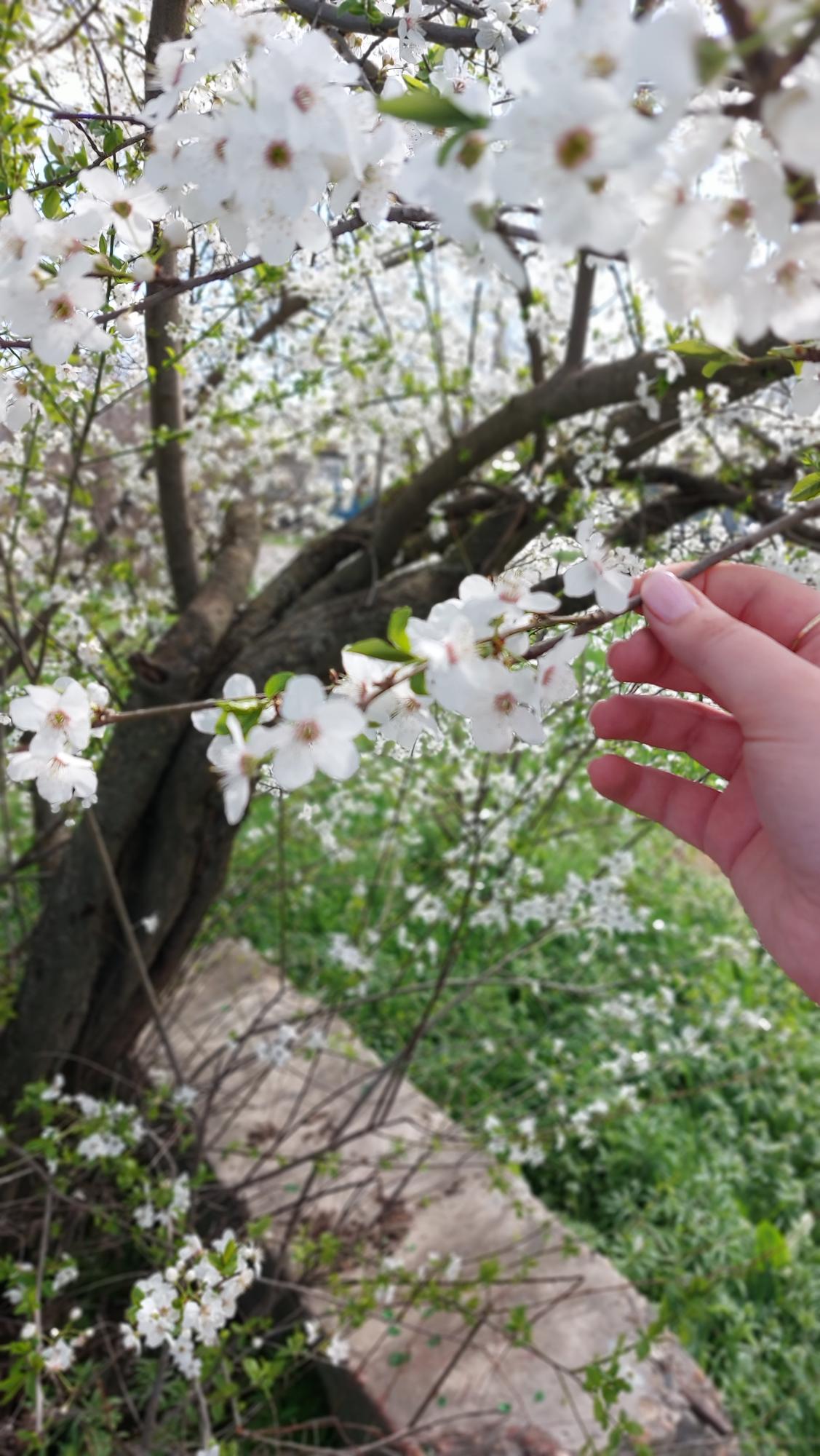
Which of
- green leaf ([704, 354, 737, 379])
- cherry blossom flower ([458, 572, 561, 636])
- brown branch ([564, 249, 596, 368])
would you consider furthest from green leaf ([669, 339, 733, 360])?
brown branch ([564, 249, 596, 368])

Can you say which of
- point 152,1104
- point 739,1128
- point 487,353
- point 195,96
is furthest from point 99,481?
point 739,1128

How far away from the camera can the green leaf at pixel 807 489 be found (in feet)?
2.99

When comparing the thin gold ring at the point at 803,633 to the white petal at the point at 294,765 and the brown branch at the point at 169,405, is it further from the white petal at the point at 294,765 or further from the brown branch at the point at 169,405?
the brown branch at the point at 169,405

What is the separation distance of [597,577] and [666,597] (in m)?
0.13

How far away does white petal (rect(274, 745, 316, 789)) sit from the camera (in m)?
0.68

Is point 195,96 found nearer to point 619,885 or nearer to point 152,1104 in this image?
point 152,1104

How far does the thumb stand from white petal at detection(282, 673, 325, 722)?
0.42 m

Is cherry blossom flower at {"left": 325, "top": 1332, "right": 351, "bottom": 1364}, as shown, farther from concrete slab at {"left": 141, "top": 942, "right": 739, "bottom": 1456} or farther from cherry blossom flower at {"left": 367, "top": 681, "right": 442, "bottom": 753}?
cherry blossom flower at {"left": 367, "top": 681, "right": 442, "bottom": 753}

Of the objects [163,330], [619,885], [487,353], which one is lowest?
[619,885]

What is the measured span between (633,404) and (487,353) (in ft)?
9.25

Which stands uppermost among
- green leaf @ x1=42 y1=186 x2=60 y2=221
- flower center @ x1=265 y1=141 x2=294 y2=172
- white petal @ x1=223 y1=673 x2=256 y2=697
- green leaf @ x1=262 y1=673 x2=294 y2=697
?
green leaf @ x1=42 y1=186 x2=60 y2=221

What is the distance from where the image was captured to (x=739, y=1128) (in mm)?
4055

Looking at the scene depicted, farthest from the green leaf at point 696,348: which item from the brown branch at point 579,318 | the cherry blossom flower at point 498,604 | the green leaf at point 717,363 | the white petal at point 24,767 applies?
the brown branch at point 579,318

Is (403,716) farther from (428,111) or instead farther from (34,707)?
(428,111)
